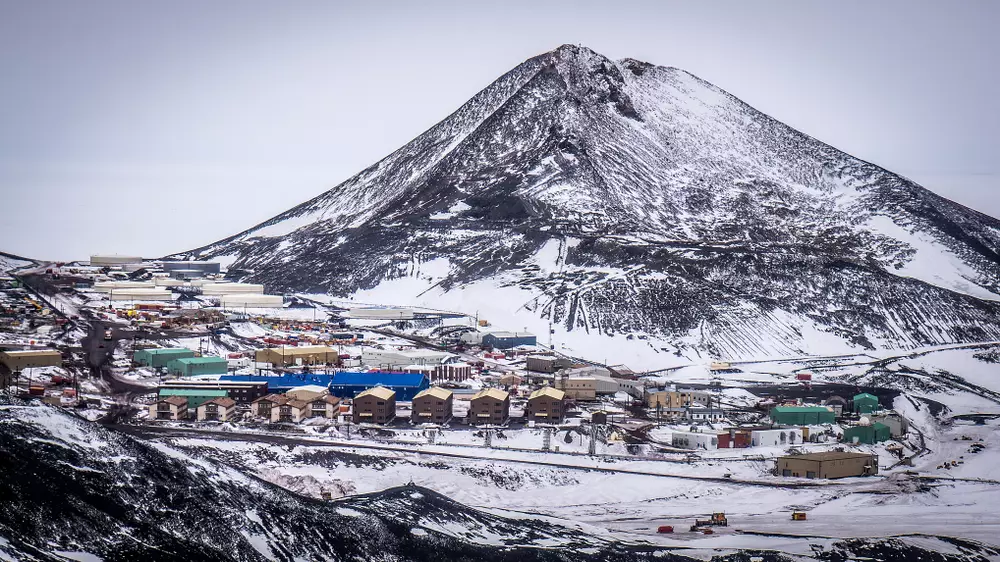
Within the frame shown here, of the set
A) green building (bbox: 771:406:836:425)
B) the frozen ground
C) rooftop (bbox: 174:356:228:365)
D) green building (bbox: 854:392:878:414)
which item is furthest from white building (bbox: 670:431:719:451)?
rooftop (bbox: 174:356:228:365)

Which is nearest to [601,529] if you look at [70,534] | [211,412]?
[70,534]

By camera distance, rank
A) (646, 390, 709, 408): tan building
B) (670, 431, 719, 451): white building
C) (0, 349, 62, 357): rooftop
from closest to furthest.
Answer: (670, 431, 719, 451): white building → (646, 390, 709, 408): tan building → (0, 349, 62, 357): rooftop

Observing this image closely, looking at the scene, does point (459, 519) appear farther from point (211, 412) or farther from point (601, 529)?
point (211, 412)

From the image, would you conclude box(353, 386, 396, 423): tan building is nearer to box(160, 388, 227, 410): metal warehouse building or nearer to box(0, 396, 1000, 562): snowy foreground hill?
box(160, 388, 227, 410): metal warehouse building

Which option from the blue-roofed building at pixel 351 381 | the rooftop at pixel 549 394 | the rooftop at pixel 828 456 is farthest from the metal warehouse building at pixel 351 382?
the rooftop at pixel 828 456

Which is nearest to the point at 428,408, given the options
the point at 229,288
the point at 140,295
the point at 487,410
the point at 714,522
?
the point at 487,410

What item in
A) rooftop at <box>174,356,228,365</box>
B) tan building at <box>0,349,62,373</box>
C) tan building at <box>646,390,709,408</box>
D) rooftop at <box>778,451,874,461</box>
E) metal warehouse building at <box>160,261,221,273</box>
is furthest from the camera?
metal warehouse building at <box>160,261,221,273</box>
